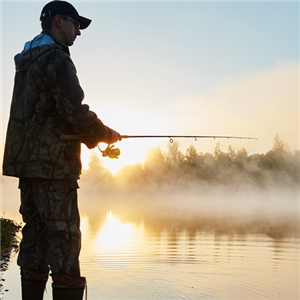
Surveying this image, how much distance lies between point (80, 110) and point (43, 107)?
25 centimetres

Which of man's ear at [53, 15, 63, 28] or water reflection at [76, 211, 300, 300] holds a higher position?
man's ear at [53, 15, 63, 28]

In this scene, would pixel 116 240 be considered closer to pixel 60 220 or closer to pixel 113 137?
pixel 113 137

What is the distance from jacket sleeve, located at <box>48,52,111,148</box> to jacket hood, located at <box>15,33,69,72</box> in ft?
0.53

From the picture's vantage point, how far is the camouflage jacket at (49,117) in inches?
165

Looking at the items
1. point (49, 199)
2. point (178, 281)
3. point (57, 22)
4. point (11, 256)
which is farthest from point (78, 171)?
point (11, 256)

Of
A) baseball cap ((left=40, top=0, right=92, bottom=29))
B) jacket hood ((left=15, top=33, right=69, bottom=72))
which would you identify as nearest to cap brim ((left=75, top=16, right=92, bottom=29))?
baseball cap ((left=40, top=0, right=92, bottom=29))

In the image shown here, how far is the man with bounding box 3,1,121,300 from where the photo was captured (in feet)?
13.8

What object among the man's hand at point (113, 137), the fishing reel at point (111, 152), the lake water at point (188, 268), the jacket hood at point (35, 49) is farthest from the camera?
the lake water at point (188, 268)

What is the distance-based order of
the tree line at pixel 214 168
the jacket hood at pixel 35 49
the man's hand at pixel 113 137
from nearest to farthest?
the jacket hood at pixel 35 49 → the man's hand at pixel 113 137 → the tree line at pixel 214 168

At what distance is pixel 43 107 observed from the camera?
424 centimetres

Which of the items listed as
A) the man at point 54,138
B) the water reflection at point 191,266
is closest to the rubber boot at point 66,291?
the man at point 54,138

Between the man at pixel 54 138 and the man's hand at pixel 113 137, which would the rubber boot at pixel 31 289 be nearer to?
the man at pixel 54 138

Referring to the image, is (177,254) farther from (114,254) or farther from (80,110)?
(80,110)

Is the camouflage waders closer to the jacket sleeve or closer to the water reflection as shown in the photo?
the jacket sleeve
